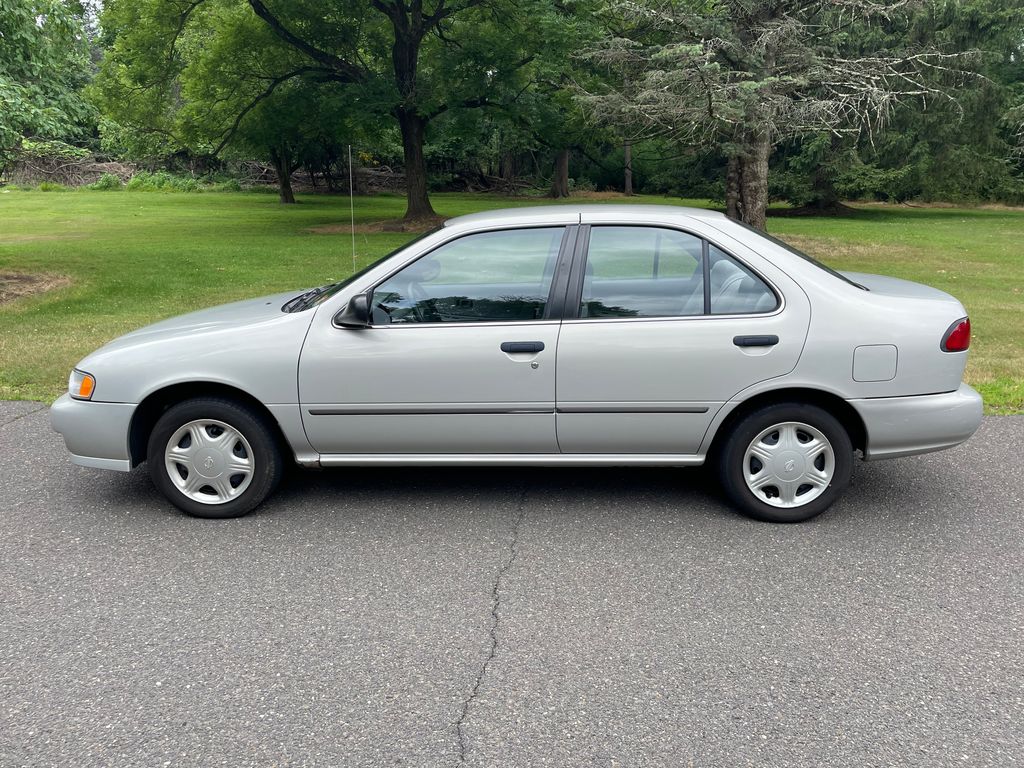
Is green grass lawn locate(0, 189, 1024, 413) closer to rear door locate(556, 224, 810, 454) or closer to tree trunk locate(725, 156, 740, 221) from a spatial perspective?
tree trunk locate(725, 156, 740, 221)

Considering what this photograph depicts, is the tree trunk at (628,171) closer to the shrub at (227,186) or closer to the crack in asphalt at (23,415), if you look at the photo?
the shrub at (227,186)

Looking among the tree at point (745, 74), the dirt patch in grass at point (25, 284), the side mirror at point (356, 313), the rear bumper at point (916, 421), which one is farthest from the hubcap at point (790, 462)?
the dirt patch in grass at point (25, 284)

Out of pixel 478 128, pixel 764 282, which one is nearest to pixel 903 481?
pixel 764 282

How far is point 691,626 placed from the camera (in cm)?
360

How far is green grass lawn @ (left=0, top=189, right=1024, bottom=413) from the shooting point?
31.0ft

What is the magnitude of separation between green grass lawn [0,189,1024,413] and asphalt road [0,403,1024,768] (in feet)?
11.5

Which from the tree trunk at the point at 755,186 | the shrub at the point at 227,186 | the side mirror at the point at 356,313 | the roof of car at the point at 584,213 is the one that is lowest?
→ the side mirror at the point at 356,313

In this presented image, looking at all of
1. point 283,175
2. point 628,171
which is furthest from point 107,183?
point 628,171

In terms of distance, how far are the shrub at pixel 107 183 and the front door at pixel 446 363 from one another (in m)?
53.6

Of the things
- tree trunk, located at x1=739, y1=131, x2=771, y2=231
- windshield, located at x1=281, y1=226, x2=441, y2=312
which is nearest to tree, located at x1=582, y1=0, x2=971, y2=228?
tree trunk, located at x1=739, y1=131, x2=771, y2=231

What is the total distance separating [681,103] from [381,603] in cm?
1334

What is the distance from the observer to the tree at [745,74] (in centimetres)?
1487

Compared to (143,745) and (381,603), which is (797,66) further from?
(143,745)

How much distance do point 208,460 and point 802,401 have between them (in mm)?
3148
